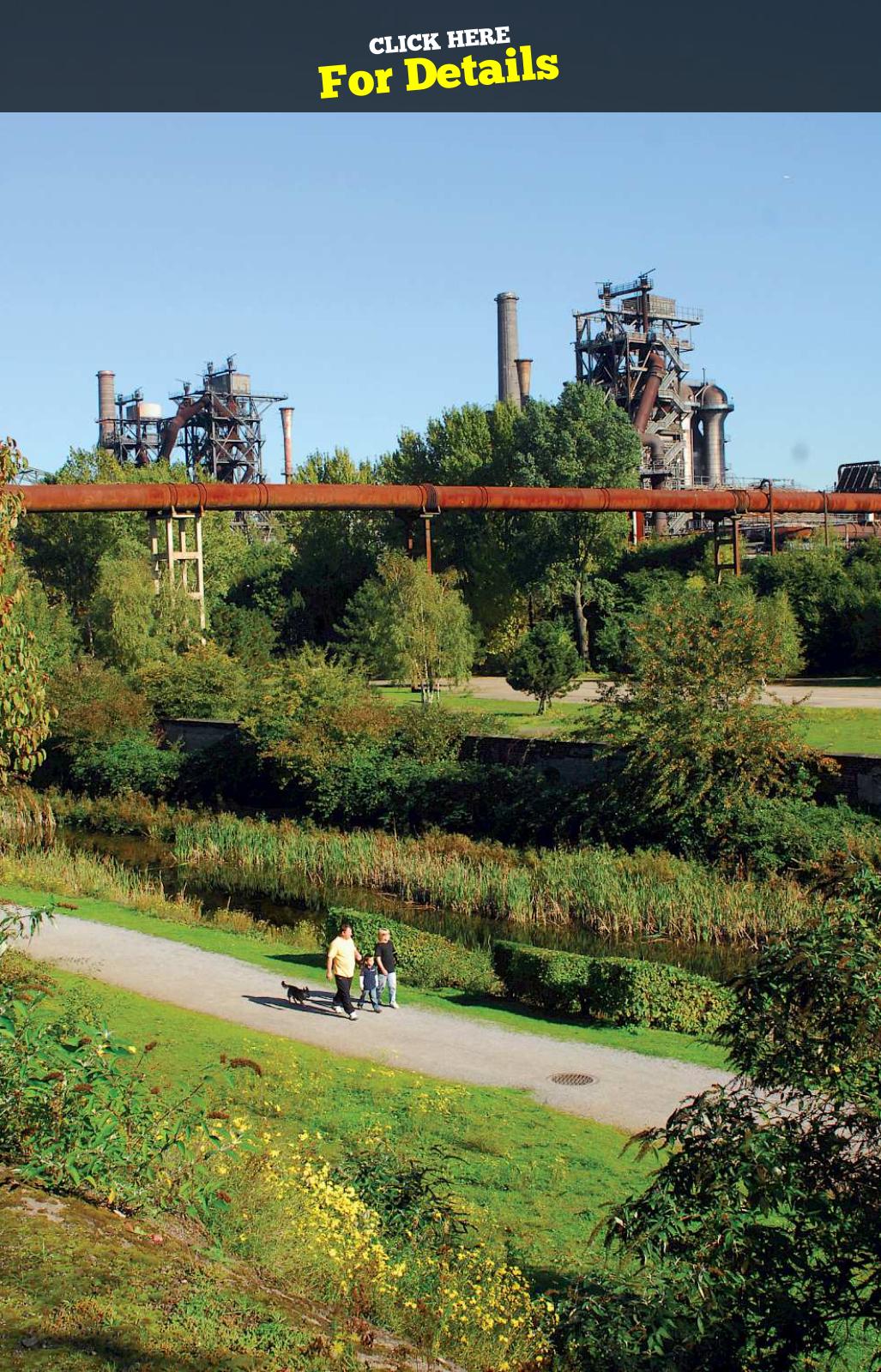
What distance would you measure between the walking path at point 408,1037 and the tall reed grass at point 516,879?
201 inches

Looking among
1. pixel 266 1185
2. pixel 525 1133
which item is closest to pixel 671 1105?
pixel 525 1133

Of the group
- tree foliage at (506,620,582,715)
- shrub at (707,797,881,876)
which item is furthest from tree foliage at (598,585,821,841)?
tree foliage at (506,620,582,715)

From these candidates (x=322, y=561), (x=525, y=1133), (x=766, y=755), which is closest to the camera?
(x=525, y=1133)

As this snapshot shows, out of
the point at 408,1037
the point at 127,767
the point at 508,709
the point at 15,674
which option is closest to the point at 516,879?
the point at 408,1037

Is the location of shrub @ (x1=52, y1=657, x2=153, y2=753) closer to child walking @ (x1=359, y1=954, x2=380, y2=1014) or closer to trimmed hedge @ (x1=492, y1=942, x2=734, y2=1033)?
child walking @ (x1=359, y1=954, x2=380, y2=1014)

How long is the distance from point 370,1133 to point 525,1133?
152 cm

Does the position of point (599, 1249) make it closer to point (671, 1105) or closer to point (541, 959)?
point (671, 1105)

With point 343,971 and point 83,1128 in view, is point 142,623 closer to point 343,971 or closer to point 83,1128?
point 343,971

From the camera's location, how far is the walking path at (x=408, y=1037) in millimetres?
12852

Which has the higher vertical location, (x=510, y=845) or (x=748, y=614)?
(x=748, y=614)

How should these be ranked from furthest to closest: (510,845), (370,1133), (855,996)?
(510,845)
(370,1133)
(855,996)

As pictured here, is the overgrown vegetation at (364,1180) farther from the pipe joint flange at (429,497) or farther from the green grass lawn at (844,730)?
the pipe joint flange at (429,497)

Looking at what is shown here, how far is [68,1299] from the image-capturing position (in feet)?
20.6

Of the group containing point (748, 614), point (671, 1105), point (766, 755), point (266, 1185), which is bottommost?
point (671, 1105)
